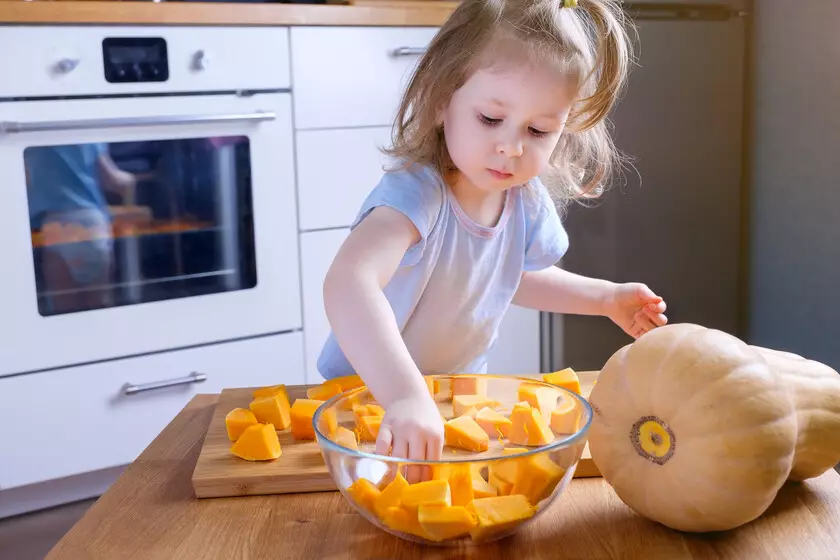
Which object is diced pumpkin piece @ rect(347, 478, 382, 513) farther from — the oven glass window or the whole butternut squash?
the oven glass window

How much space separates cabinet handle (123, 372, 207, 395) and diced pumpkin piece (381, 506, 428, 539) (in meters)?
1.49

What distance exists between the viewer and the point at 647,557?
0.66 metres

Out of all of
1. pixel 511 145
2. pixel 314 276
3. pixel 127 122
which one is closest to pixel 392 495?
pixel 511 145

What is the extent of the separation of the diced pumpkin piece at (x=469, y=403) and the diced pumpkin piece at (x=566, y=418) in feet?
0.26

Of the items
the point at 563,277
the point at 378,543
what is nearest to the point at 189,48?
the point at 563,277

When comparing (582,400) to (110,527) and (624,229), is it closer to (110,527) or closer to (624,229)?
(110,527)

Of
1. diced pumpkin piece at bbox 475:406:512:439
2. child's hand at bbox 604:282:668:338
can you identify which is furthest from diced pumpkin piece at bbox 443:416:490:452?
child's hand at bbox 604:282:668:338

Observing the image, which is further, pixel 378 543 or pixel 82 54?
pixel 82 54

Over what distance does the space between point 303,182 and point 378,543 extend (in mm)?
1576

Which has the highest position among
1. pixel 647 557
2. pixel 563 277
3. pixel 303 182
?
pixel 303 182

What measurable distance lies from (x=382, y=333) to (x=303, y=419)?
108 mm

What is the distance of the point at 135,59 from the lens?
1.94m

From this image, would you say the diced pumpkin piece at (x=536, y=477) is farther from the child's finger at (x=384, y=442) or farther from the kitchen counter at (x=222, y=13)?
the kitchen counter at (x=222, y=13)

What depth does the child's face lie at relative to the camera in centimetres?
96
